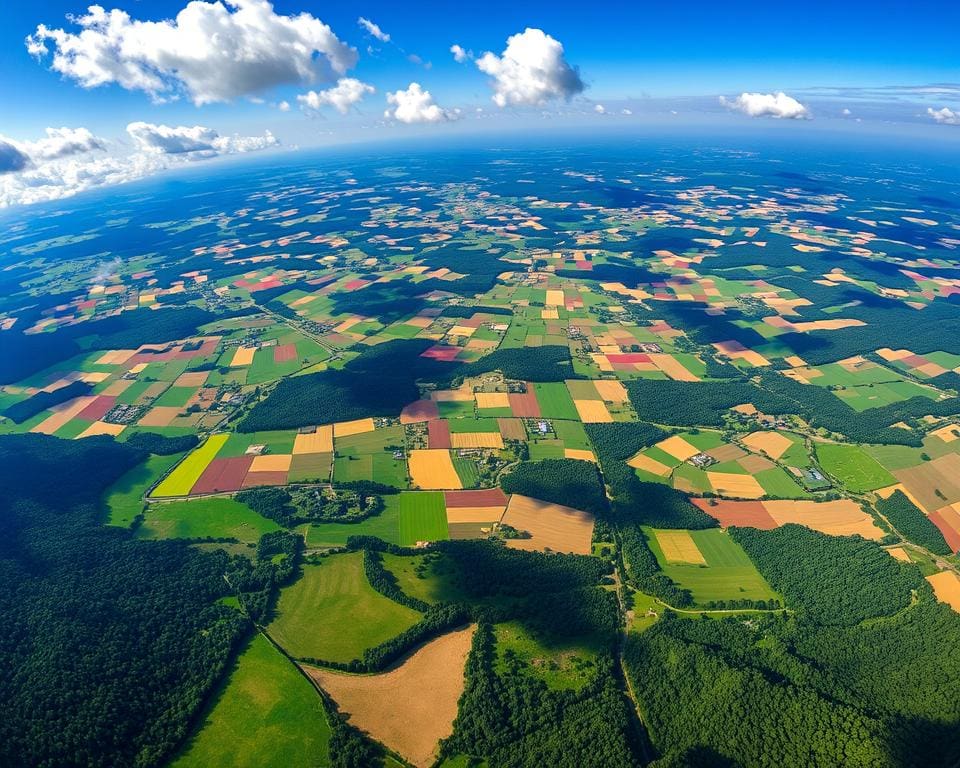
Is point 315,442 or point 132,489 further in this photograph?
point 315,442

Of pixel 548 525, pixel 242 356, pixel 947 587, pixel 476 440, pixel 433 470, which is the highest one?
pixel 947 587

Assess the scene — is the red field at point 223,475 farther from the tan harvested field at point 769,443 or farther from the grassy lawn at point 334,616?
the tan harvested field at point 769,443

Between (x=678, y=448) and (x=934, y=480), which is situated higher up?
(x=934, y=480)

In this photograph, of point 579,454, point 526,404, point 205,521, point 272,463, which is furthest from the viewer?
point 526,404

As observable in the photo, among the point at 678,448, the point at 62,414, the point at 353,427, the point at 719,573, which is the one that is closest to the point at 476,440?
the point at 353,427

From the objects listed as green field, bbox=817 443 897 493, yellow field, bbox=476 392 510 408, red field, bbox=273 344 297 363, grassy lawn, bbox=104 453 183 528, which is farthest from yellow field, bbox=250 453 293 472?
green field, bbox=817 443 897 493

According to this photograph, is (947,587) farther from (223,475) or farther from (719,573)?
(223,475)
